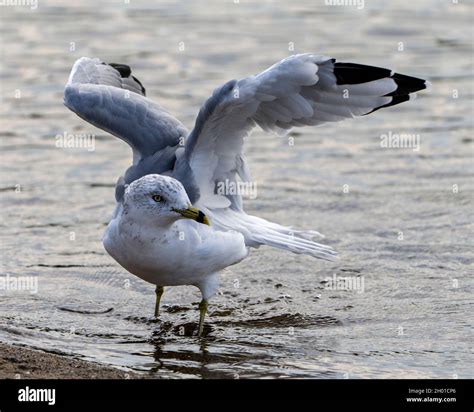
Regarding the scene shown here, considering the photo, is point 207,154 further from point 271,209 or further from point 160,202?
point 271,209

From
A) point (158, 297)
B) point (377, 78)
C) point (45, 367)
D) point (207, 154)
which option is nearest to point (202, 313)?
point (158, 297)

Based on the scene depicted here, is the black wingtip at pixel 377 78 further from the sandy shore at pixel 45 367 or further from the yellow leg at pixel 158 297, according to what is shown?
the sandy shore at pixel 45 367

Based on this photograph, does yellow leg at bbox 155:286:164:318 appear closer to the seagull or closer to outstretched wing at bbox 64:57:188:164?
→ the seagull

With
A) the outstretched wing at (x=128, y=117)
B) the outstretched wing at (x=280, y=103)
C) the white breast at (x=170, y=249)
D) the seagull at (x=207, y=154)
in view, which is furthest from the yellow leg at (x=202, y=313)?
the outstretched wing at (x=128, y=117)

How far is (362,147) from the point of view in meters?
13.6

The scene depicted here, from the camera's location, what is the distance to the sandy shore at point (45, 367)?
7.12 meters

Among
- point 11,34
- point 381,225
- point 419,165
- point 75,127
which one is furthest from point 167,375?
point 11,34

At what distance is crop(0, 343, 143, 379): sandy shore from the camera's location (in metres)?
7.12

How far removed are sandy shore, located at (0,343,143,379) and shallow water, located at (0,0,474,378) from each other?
44 cm

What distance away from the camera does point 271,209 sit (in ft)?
38.5

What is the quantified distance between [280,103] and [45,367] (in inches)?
101

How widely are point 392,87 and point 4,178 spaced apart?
5769 millimetres

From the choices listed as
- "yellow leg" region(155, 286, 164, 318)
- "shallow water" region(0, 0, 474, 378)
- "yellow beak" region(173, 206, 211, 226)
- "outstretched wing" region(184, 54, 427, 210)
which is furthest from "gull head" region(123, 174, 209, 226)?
"yellow leg" region(155, 286, 164, 318)
